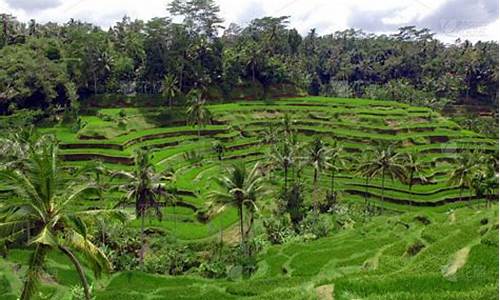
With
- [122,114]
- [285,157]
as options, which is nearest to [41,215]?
[285,157]

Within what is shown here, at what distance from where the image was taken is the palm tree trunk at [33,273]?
439 inches

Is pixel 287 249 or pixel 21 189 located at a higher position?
pixel 21 189

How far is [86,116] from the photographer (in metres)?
55.0

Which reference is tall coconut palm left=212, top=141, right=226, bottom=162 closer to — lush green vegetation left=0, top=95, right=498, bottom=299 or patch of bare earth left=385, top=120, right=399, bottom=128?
lush green vegetation left=0, top=95, right=498, bottom=299

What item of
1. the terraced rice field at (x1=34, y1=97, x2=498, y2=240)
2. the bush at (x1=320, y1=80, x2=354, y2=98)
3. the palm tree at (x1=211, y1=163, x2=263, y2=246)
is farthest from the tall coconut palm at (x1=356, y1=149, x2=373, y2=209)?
the bush at (x1=320, y1=80, x2=354, y2=98)

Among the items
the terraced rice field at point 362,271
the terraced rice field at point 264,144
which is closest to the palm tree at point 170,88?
the terraced rice field at point 264,144

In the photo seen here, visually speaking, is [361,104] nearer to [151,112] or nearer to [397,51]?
[151,112]

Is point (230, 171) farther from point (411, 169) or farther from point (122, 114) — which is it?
point (122, 114)

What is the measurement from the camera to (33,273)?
36.8ft

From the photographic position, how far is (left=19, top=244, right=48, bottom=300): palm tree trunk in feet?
36.6

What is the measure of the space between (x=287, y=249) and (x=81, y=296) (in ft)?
34.7

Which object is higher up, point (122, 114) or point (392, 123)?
point (122, 114)

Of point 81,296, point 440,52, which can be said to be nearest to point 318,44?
point 440,52

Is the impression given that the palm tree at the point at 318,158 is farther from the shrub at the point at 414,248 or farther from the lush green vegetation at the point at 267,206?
the shrub at the point at 414,248
